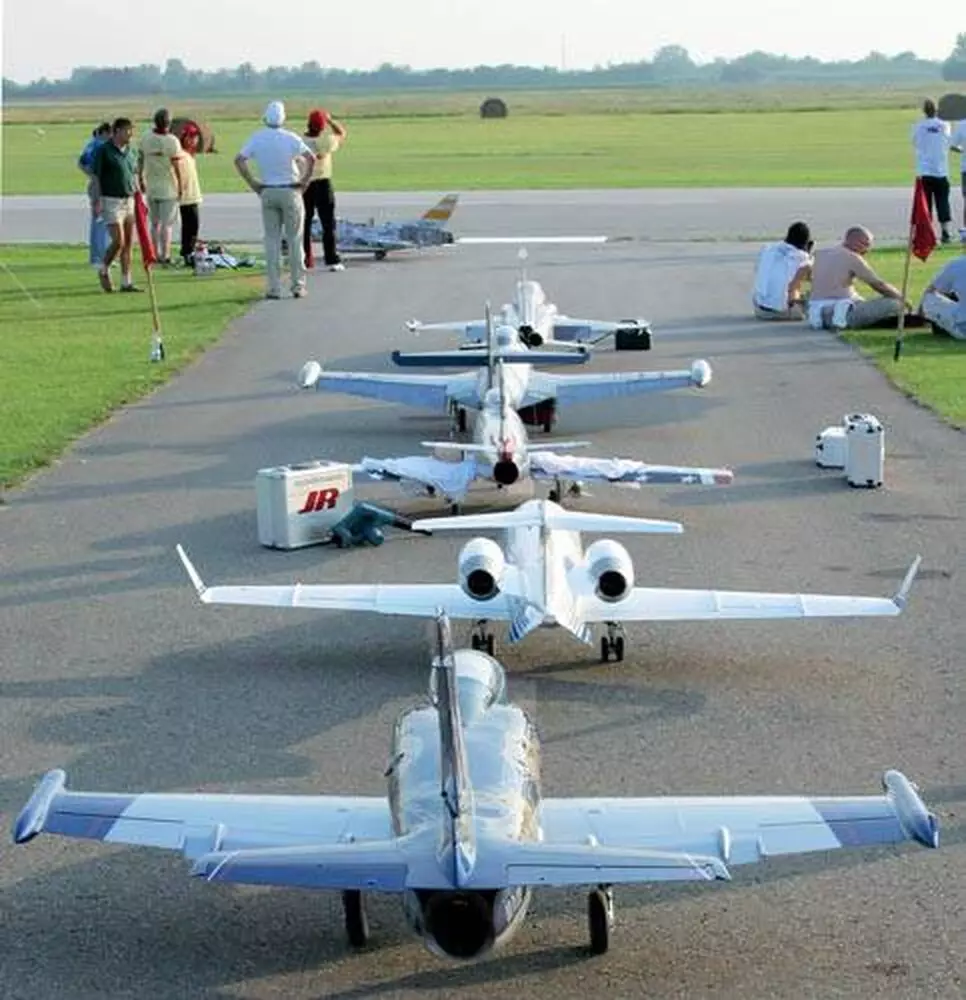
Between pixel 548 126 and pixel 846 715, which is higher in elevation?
pixel 846 715

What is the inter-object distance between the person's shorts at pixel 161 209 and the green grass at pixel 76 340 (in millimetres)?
931

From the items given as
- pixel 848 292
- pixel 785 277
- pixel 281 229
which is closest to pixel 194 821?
pixel 848 292

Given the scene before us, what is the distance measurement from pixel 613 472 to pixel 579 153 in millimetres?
57462

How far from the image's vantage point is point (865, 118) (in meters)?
99.0

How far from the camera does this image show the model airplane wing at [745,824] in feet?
26.0

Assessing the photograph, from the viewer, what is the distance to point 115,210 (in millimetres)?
29453

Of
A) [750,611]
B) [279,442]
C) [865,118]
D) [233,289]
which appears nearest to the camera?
[750,611]

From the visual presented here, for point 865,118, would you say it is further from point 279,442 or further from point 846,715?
point 846,715

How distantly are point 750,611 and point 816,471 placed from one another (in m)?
6.30

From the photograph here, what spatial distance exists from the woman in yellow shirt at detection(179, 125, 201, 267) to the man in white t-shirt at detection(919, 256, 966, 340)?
1306 centimetres

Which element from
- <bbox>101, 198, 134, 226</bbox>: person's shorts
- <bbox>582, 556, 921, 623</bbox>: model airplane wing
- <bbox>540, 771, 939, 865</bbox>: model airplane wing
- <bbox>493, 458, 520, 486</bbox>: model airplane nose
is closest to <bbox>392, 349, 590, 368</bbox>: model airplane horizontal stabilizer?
<bbox>493, 458, 520, 486</bbox>: model airplane nose

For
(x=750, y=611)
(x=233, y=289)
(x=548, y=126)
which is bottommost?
(x=548, y=126)

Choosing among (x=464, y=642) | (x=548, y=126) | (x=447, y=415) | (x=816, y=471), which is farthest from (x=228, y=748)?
(x=548, y=126)

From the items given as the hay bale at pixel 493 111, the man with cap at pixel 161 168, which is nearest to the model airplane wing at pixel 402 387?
the man with cap at pixel 161 168
